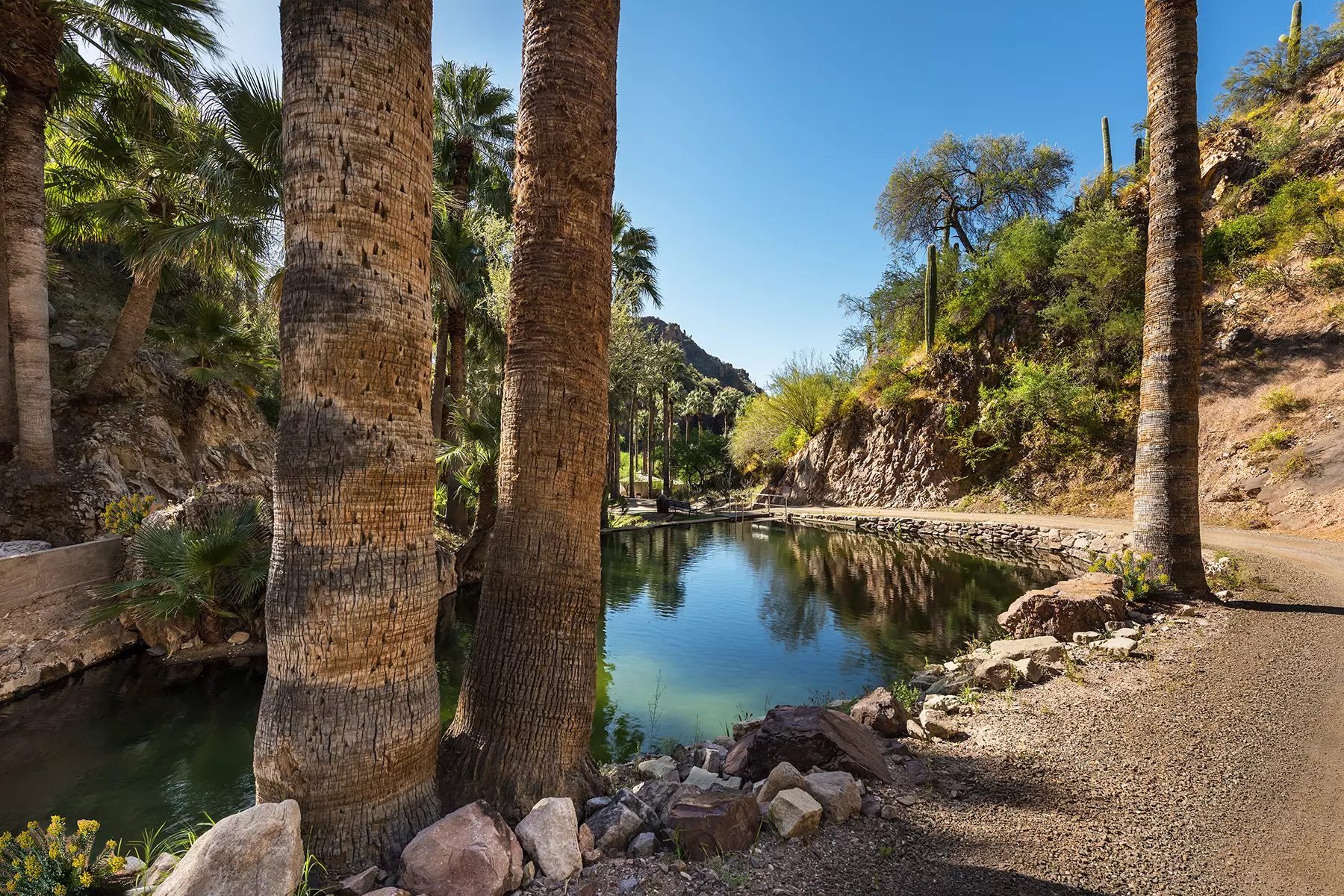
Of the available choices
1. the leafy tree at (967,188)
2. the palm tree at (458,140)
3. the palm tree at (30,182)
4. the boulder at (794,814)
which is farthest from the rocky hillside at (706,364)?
the boulder at (794,814)

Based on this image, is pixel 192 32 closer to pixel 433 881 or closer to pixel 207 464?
pixel 207 464

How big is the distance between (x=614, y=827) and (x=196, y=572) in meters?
7.41

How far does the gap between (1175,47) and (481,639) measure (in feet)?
32.1

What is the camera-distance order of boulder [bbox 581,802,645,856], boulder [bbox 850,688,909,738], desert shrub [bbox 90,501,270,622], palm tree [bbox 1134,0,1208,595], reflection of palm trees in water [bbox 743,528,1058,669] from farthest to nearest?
reflection of palm trees in water [bbox 743,528,1058,669], desert shrub [bbox 90,501,270,622], palm tree [bbox 1134,0,1208,595], boulder [bbox 850,688,909,738], boulder [bbox 581,802,645,856]

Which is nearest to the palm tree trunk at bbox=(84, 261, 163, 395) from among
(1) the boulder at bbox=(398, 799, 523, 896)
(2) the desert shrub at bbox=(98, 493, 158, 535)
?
(2) the desert shrub at bbox=(98, 493, 158, 535)

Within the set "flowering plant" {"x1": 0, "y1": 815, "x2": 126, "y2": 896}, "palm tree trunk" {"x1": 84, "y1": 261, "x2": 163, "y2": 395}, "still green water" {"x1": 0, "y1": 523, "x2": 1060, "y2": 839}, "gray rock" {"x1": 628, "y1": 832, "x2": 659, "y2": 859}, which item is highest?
"palm tree trunk" {"x1": 84, "y1": 261, "x2": 163, "y2": 395}

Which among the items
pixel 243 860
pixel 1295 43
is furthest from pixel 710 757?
pixel 1295 43

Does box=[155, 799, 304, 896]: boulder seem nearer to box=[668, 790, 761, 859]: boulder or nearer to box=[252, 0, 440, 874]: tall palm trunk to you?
box=[252, 0, 440, 874]: tall palm trunk

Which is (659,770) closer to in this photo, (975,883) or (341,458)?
(975,883)

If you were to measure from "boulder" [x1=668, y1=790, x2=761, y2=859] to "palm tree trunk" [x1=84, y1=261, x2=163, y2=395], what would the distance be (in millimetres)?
13999

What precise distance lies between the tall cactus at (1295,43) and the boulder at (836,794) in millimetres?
34364

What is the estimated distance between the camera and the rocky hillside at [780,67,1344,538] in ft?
43.4

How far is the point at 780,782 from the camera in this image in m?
2.95

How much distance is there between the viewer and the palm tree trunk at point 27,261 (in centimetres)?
870
